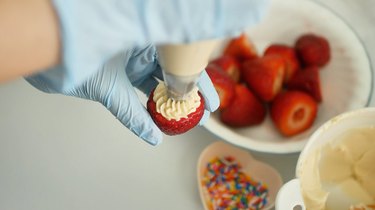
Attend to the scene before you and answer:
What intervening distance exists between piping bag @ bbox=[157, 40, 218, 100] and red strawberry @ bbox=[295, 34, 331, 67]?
48 centimetres

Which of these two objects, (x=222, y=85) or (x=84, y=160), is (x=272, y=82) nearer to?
(x=222, y=85)

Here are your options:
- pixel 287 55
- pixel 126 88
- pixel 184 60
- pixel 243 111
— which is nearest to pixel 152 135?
pixel 126 88

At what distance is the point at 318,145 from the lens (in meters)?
0.62

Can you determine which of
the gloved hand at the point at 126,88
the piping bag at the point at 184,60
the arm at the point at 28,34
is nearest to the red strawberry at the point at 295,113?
the gloved hand at the point at 126,88

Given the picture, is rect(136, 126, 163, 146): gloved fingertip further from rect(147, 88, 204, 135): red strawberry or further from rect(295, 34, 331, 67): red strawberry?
rect(295, 34, 331, 67): red strawberry

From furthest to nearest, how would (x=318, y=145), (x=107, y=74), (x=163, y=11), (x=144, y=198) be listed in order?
1. (x=144, y=198)
2. (x=318, y=145)
3. (x=107, y=74)
4. (x=163, y=11)

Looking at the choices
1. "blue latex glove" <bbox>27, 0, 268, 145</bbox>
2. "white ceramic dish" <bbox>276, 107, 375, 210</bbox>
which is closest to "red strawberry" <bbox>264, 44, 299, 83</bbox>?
"white ceramic dish" <bbox>276, 107, 375, 210</bbox>

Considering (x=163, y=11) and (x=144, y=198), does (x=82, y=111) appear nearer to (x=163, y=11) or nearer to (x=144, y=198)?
(x=144, y=198)

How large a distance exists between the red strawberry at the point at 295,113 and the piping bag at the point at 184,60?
417mm

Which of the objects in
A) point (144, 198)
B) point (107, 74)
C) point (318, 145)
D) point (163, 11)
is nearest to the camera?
point (163, 11)

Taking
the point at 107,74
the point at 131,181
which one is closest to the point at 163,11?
the point at 107,74

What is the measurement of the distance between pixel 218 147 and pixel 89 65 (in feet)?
1.63

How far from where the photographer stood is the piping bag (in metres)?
0.33

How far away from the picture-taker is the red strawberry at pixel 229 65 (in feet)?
2.71
